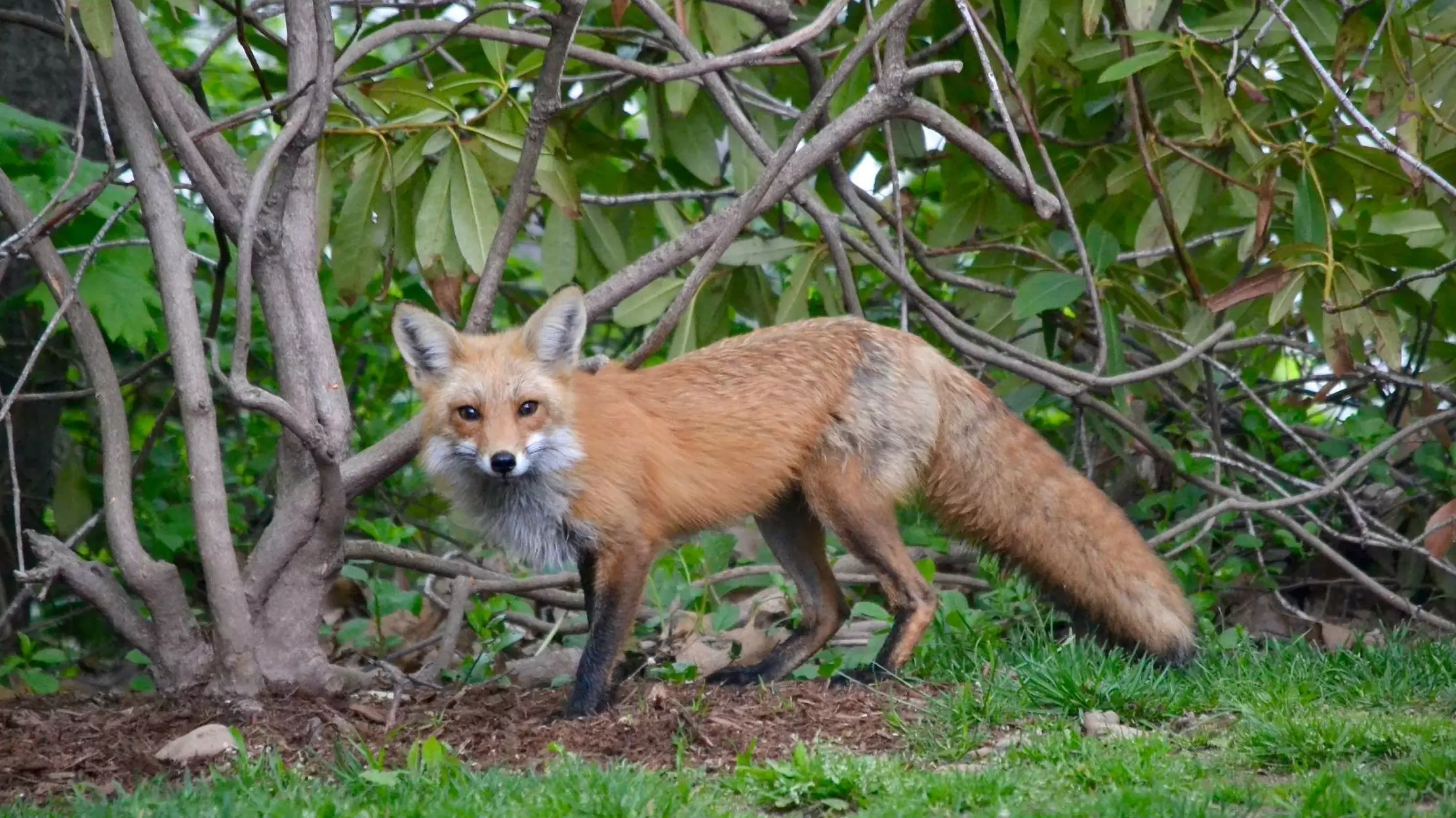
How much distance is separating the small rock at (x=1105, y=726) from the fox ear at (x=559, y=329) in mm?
2106

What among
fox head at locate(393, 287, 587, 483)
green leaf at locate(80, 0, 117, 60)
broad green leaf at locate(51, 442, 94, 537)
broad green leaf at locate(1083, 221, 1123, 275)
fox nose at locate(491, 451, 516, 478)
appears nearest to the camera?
green leaf at locate(80, 0, 117, 60)

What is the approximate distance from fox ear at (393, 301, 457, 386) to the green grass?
149 centimetres

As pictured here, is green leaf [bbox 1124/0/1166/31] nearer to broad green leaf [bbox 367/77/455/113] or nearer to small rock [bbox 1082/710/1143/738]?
small rock [bbox 1082/710/1143/738]

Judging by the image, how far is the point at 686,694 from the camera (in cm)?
443

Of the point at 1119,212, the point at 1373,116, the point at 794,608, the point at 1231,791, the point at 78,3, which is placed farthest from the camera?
the point at 1119,212

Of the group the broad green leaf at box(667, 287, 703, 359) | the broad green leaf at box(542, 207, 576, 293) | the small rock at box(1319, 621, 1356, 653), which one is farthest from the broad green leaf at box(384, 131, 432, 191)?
the small rock at box(1319, 621, 1356, 653)

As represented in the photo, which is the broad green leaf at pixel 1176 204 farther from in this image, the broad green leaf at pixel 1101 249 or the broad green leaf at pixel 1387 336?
the broad green leaf at pixel 1387 336

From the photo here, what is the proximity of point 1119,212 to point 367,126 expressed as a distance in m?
3.38

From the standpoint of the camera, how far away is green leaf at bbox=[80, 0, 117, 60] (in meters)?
3.81

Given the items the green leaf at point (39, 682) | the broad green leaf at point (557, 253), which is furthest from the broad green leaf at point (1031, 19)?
the green leaf at point (39, 682)

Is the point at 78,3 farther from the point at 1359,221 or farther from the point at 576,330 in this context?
the point at 1359,221

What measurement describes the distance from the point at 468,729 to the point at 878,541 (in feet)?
5.23

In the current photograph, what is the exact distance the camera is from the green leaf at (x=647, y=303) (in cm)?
593

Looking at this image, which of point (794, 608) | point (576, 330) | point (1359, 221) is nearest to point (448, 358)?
point (576, 330)
